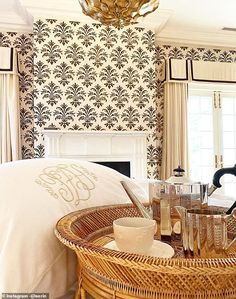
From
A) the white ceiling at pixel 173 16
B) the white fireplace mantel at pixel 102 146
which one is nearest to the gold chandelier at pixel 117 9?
the white ceiling at pixel 173 16

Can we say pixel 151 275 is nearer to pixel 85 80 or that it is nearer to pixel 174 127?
pixel 85 80

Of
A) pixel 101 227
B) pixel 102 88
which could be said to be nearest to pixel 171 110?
pixel 102 88

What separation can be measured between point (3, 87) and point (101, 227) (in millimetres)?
3331

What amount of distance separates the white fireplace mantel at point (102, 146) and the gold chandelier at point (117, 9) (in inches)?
73.5

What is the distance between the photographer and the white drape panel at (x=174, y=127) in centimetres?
414

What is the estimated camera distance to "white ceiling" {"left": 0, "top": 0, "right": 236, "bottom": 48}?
3.51m

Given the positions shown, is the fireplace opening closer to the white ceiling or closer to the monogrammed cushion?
the white ceiling

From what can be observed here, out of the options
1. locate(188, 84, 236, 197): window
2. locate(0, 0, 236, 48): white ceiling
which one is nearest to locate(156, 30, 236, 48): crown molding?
locate(0, 0, 236, 48): white ceiling

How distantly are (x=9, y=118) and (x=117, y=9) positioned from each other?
7.88 feet

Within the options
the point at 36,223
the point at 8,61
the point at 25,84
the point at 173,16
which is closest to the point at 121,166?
the point at 25,84

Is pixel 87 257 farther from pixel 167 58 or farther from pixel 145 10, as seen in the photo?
pixel 167 58

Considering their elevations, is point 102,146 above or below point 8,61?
below

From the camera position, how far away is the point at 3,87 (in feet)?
12.3

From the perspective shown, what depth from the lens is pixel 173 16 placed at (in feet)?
12.7
